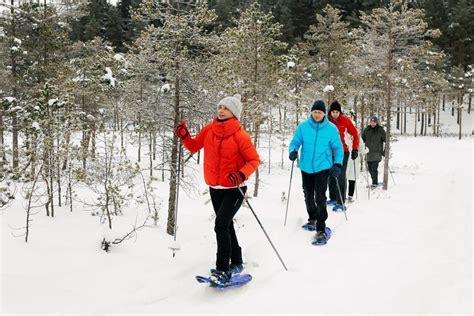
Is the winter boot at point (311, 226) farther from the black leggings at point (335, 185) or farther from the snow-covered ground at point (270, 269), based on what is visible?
the black leggings at point (335, 185)

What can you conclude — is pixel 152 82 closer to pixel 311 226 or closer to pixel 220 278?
pixel 311 226

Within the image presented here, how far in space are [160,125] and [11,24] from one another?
14236 mm

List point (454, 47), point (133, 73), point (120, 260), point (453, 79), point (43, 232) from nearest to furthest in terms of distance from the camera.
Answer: point (120, 260), point (43, 232), point (133, 73), point (453, 79), point (454, 47)

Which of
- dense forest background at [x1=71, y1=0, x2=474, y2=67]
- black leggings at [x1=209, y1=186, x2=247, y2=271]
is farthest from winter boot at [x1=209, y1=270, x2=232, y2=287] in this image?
dense forest background at [x1=71, y1=0, x2=474, y2=67]

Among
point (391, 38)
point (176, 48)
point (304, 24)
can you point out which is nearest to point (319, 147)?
point (176, 48)

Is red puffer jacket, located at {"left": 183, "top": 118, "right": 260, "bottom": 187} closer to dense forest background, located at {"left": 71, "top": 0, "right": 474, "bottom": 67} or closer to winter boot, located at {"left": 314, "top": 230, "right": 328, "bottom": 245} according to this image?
winter boot, located at {"left": 314, "top": 230, "right": 328, "bottom": 245}

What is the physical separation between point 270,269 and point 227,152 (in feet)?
5.49

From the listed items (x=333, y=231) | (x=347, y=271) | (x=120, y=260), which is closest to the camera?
(x=347, y=271)

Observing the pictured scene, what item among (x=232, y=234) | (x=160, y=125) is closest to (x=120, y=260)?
(x=232, y=234)

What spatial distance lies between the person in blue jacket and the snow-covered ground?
0.65 meters

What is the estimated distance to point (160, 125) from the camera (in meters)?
10.2

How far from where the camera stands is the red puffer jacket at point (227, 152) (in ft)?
14.5

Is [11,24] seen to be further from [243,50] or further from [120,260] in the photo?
[120,260]

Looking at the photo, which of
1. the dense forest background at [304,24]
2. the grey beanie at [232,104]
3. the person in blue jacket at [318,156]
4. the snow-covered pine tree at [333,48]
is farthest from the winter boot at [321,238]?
the dense forest background at [304,24]
